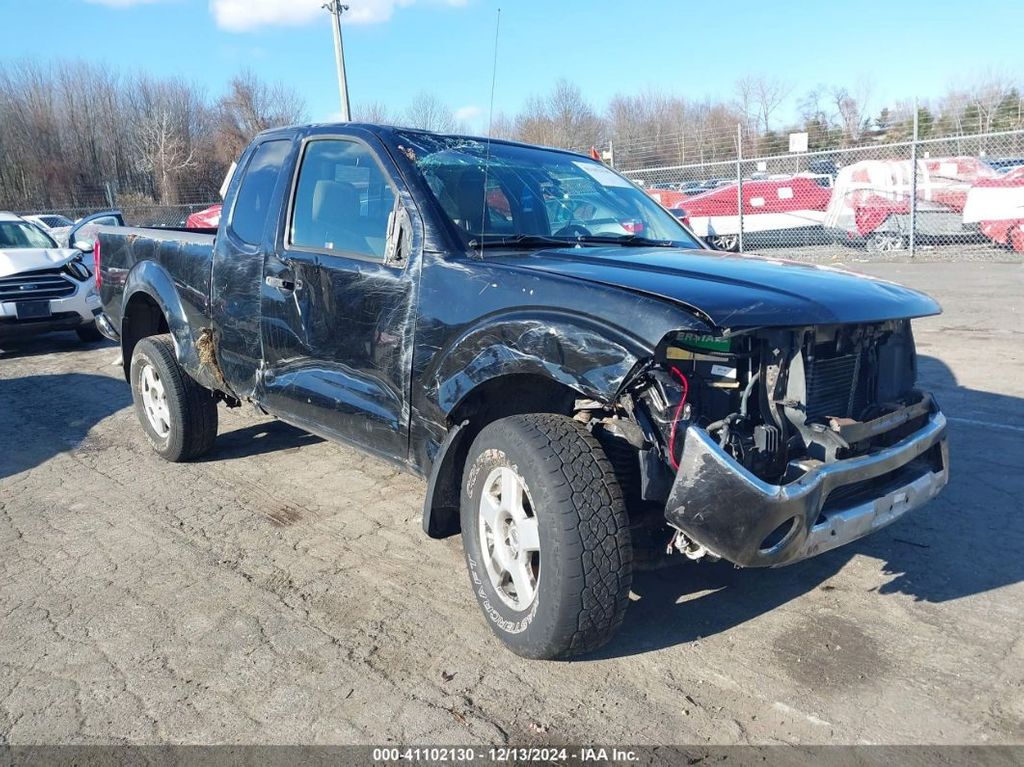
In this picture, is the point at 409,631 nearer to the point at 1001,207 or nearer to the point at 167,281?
the point at 167,281

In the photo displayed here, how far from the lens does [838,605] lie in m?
3.34

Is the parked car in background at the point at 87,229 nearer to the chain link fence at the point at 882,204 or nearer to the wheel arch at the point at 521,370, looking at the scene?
the chain link fence at the point at 882,204

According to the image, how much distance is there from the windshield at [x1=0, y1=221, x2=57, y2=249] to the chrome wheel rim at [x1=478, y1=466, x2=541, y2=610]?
9917mm

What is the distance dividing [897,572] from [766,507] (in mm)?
1580

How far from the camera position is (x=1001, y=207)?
14453mm

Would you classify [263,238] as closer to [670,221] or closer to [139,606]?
[139,606]

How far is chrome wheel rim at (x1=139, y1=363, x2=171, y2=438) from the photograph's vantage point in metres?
5.24

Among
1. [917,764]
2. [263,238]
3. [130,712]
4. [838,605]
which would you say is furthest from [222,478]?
[917,764]

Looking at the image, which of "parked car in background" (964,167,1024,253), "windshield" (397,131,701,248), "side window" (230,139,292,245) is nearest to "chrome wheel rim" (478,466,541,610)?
"windshield" (397,131,701,248)

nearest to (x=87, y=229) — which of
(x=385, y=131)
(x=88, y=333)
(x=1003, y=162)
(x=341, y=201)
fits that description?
(x=88, y=333)

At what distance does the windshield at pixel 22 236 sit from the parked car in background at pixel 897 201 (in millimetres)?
14655

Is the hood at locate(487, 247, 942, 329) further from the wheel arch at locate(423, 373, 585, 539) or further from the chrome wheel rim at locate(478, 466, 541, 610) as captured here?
the chrome wheel rim at locate(478, 466, 541, 610)

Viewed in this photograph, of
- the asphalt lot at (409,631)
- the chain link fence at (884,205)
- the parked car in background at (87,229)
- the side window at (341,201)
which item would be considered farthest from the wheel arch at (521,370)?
the parked car in background at (87,229)

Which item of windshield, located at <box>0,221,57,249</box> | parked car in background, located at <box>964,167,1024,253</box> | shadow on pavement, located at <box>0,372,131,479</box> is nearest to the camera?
shadow on pavement, located at <box>0,372,131,479</box>
